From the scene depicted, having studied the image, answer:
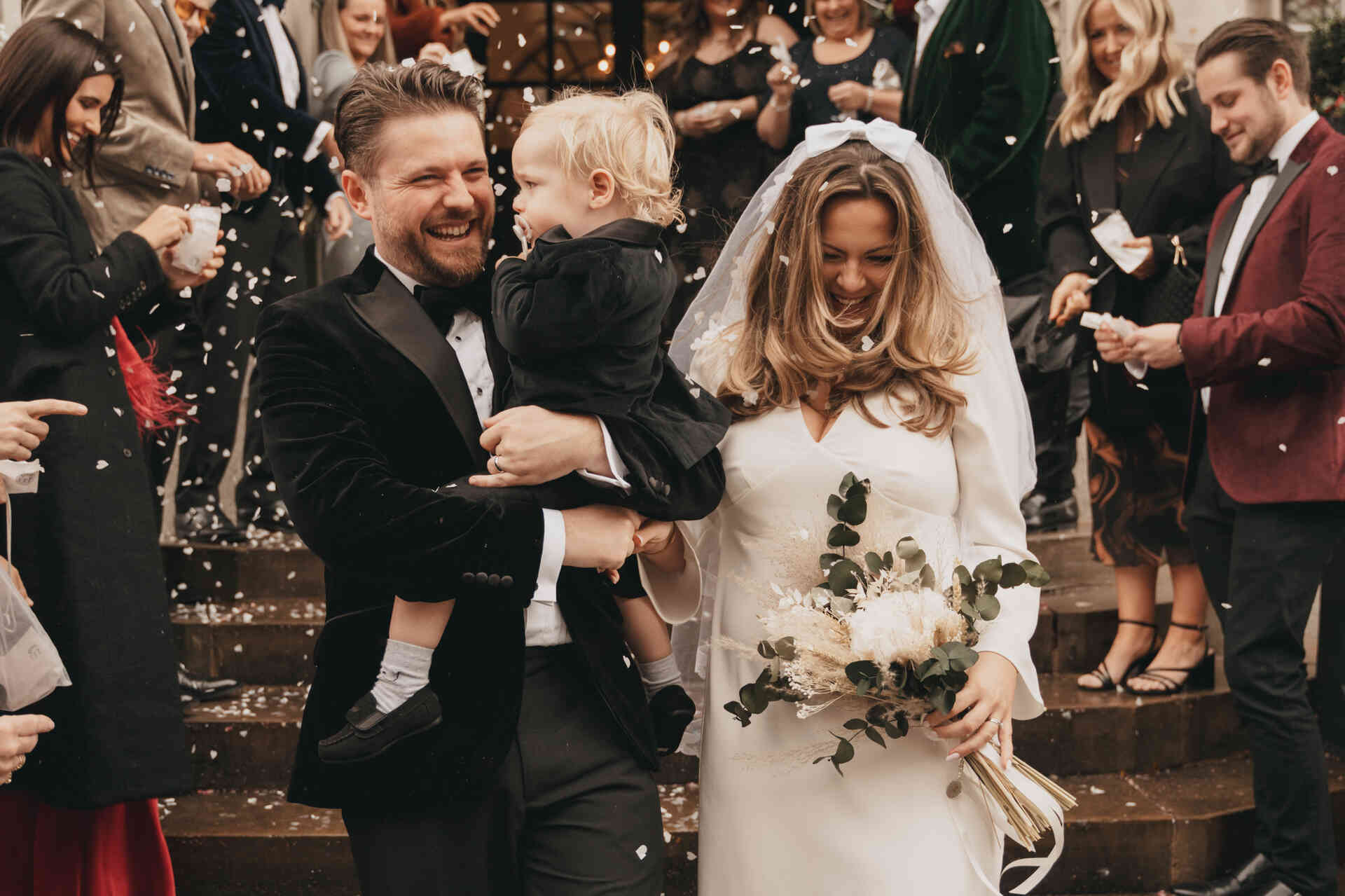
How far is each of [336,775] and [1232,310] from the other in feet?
9.09

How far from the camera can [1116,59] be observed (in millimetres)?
4477

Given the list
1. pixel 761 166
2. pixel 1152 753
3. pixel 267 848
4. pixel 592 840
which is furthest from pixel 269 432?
pixel 761 166

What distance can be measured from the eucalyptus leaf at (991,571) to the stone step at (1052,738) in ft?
7.08

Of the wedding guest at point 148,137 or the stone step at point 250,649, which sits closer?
the wedding guest at point 148,137

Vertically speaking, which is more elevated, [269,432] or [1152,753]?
[269,432]

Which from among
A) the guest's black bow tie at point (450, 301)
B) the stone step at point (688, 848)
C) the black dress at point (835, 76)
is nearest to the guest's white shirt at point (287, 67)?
the black dress at point (835, 76)

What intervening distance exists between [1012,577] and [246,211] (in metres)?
3.78

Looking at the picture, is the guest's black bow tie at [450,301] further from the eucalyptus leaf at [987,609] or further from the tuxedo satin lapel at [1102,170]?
the tuxedo satin lapel at [1102,170]

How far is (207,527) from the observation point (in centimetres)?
534

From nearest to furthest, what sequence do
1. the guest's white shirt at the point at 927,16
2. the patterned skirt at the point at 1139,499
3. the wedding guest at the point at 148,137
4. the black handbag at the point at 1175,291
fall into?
the black handbag at the point at 1175,291, the wedding guest at the point at 148,137, the patterned skirt at the point at 1139,499, the guest's white shirt at the point at 927,16

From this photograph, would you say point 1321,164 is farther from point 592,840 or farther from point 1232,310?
point 592,840

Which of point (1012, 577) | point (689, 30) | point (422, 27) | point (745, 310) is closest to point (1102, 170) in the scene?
point (689, 30)

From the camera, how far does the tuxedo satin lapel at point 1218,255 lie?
3.90 m

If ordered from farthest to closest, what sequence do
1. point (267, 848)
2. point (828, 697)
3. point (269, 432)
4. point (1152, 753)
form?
point (1152, 753)
point (267, 848)
point (828, 697)
point (269, 432)
